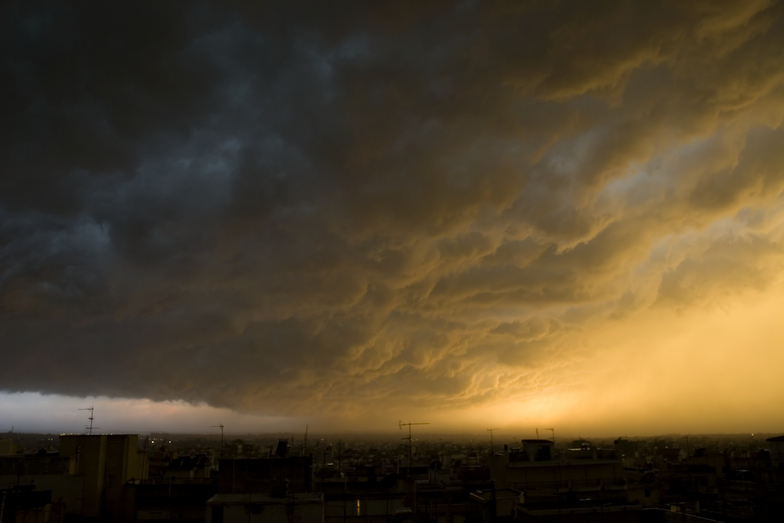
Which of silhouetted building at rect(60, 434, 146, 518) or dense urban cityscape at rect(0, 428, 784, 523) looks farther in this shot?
silhouetted building at rect(60, 434, 146, 518)

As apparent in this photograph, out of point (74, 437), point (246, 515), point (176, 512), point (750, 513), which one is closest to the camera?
point (246, 515)

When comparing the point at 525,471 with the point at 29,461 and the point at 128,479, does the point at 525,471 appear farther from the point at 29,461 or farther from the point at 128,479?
the point at 29,461

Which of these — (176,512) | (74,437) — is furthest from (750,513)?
(74,437)

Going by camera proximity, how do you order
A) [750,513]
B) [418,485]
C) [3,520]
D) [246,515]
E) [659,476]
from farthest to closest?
[659,476]
[418,485]
[750,513]
[246,515]
[3,520]

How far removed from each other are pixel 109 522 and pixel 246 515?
19310 millimetres

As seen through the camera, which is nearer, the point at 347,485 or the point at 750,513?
the point at 750,513

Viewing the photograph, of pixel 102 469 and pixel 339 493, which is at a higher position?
pixel 102 469

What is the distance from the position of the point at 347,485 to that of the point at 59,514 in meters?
23.7

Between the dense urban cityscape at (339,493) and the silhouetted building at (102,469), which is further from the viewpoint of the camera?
the silhouetted building at (102,469)

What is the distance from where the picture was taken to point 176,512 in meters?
48.2

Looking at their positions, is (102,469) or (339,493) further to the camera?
(102,469)

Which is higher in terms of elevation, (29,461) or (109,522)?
(29,461)

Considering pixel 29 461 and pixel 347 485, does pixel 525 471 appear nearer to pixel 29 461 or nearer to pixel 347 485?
pixel 347 485

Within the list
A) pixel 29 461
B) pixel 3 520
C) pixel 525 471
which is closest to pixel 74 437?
pixel 29 461
